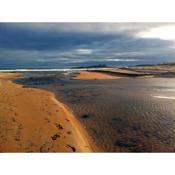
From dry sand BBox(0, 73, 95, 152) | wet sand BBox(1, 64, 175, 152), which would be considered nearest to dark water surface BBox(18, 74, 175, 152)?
wet sand BBox(1, 64, 175, 152)

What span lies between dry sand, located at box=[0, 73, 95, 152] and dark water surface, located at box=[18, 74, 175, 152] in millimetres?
332

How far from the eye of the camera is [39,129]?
6039 mm

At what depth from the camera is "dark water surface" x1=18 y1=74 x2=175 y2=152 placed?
5613 millimetres

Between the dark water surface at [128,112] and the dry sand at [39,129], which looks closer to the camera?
the dry sand at [39,129]

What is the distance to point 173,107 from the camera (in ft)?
24.1

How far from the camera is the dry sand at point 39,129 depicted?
17.6ft

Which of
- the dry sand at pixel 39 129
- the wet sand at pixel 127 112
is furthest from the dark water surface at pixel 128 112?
the dry sand at pixel 39 129

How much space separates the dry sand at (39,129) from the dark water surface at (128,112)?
33cm

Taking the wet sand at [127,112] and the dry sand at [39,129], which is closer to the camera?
the dry sand at [39,129]

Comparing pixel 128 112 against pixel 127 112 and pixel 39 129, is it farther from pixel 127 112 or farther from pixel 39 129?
pixel 39 129

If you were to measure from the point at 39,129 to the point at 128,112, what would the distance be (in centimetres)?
240

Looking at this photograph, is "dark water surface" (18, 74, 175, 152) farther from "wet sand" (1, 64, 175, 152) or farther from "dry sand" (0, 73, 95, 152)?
"dry sand" (0, 73, 95, 152)

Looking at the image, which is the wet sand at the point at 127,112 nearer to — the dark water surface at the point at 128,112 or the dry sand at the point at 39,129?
the dark water surface at the point at 128,112
